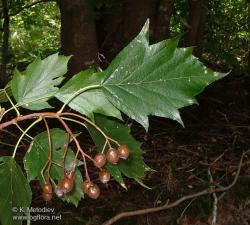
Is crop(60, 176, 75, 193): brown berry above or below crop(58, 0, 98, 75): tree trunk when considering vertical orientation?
above

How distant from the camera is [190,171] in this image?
89.3 inches

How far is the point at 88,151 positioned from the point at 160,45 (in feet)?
5.91

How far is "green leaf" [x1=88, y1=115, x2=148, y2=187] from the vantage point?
77cm

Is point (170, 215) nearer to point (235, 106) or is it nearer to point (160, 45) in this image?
point (160, 45)

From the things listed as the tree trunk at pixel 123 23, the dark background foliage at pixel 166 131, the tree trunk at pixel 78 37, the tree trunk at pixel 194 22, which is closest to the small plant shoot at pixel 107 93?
the dark background foliage at pixel 166 131

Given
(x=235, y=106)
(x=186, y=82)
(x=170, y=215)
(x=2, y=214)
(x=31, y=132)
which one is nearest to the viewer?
(x=186, y=82)

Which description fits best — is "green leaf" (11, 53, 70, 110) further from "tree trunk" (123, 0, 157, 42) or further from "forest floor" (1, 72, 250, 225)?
"tree trunk" (123, 0, 157, 42)

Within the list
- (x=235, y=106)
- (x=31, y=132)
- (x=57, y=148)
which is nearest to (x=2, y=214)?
(x=57, y=148)

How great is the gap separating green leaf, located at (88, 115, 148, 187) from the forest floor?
102 cm

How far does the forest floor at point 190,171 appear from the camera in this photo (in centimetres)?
188

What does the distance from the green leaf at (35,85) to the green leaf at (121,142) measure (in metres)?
0.11

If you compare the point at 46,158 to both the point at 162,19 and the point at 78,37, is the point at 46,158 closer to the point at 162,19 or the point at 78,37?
the point at 78,37

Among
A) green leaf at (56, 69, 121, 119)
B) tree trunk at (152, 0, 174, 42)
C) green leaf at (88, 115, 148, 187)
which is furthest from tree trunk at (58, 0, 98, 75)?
green leaf at (56, 69, 121, 119)

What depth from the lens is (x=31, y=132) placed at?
2641 mm
